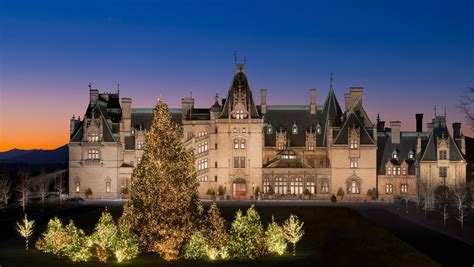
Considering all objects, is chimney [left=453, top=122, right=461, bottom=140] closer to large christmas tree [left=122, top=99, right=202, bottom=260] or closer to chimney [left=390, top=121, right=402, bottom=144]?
chimney [left=390, top=121, right=402, bottom=144]

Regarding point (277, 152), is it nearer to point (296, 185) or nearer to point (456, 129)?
point (296, 185)

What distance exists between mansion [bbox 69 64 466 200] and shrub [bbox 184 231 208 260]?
46.1 m

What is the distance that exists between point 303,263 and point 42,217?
2892cm

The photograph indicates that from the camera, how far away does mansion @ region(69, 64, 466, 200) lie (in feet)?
271

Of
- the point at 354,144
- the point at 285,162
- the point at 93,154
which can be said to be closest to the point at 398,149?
the point at 354,144

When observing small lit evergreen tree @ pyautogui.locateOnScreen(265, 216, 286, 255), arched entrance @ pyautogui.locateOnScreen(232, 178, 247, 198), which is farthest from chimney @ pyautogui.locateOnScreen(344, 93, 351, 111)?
small lit evergreen tree @ pyautogui.locateOnScreen(265, 216, 286, 255)

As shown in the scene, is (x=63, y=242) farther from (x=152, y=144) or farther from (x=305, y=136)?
(x=305, y=136)

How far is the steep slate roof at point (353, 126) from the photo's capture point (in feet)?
271

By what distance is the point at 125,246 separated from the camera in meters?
35.8

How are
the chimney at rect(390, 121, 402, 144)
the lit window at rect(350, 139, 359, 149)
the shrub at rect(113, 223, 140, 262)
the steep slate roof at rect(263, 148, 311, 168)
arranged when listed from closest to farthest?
1. the shrub at rect(113, 223, 140, 262)
2. the lit window at rect(350, 139, 359, 149)
3. the steep slate roof at rect(263, 148, 311, 168)
4. the chimney at rect(390, 121, 402, 144)

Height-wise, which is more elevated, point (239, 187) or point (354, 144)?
point (354, 144)

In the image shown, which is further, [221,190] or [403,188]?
[403,188]

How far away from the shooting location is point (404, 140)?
86.1 metres

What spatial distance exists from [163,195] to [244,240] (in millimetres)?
4548
